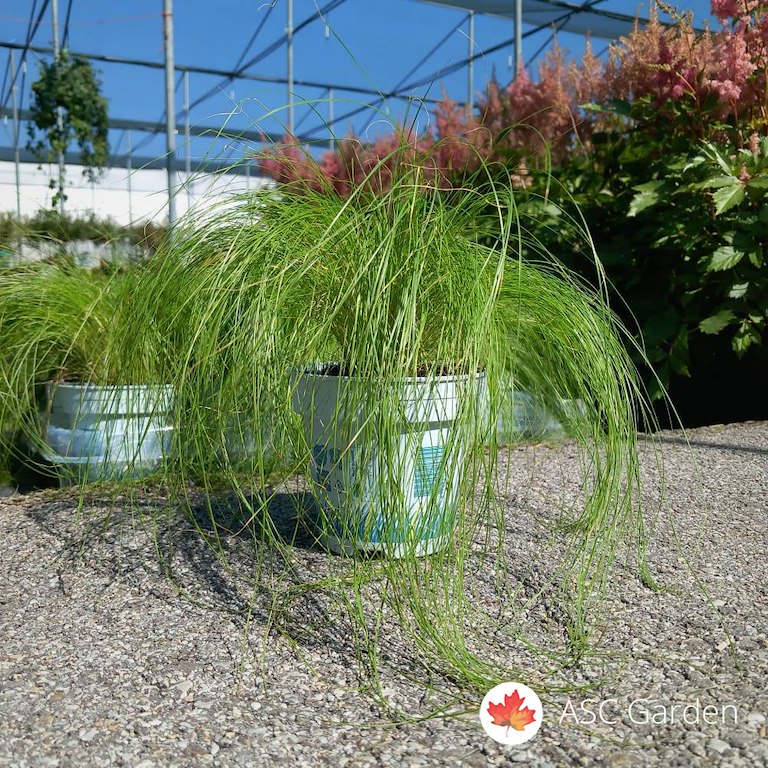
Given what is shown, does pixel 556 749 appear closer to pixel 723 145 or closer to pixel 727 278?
pixel 727 278

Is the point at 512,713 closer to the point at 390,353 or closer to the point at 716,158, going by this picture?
the point at 390,353

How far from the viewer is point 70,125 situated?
6.12 meters

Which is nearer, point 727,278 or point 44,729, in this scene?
point 44,729

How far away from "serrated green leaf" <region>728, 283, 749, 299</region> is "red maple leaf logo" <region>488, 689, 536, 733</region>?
203cm

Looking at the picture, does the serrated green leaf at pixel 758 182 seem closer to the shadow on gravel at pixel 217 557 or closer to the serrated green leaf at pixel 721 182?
the serrated green leaf at pixel 721 182

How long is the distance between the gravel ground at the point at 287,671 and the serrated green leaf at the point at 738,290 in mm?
1221

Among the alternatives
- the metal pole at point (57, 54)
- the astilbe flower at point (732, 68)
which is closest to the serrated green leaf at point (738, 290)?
the astilbe flower at point (732, 68)

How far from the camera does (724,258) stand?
2.52 metres

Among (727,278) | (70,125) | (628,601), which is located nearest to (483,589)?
(628,601)

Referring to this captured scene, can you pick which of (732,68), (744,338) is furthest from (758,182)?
(744,338)

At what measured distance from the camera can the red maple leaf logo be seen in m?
0.92

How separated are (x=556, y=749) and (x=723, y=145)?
2.45 m

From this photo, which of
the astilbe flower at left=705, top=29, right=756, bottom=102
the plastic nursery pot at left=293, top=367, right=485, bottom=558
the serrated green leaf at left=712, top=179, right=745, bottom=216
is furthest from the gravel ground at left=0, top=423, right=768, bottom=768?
the astilbe flower at left=705, top=29, right=756, bottom=102

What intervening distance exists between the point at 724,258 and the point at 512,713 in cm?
203
